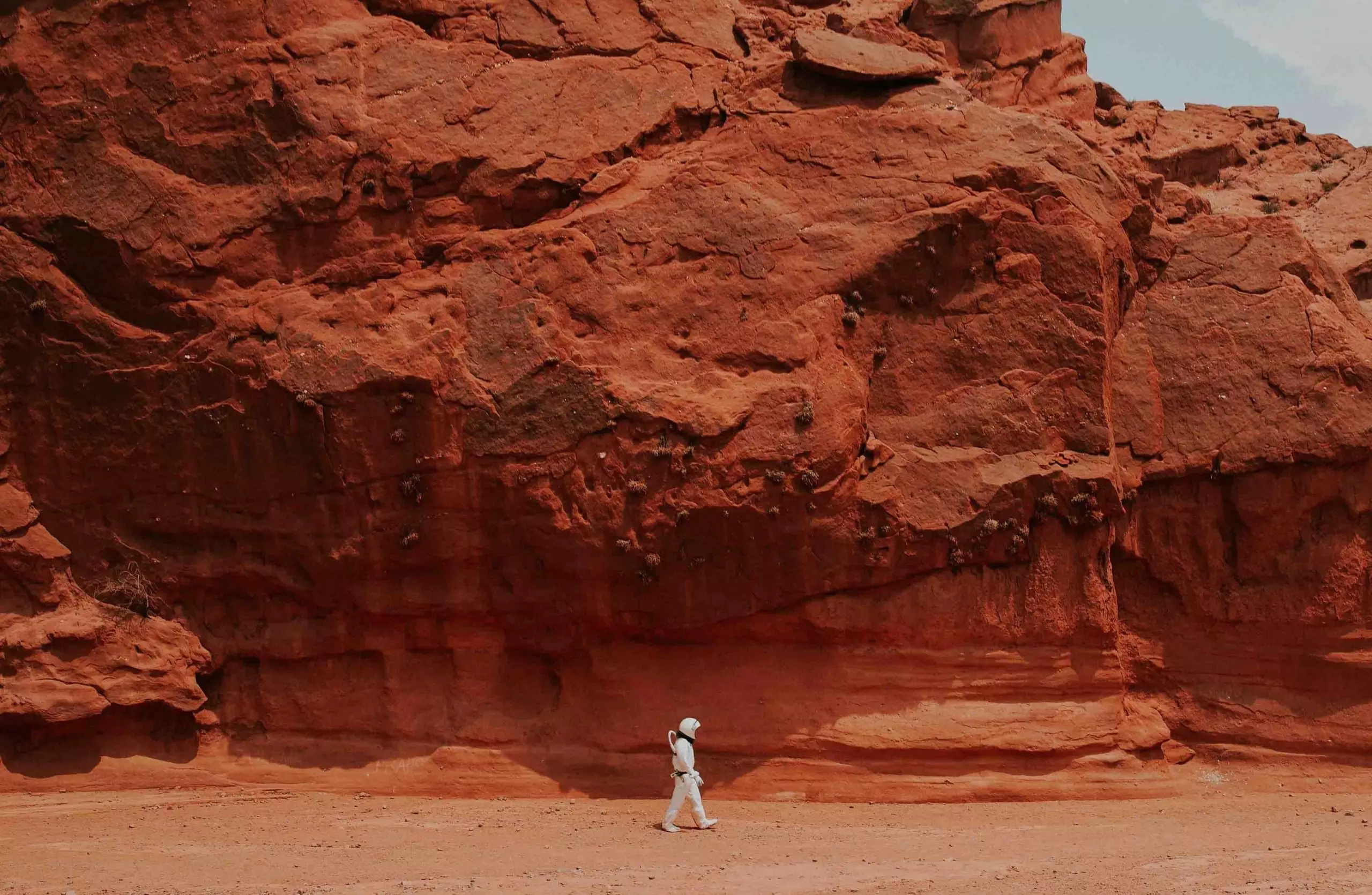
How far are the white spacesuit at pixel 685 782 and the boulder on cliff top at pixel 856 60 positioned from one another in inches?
254

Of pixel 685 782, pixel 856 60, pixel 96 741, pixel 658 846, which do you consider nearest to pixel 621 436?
pixel 685 782

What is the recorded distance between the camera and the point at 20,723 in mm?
13969

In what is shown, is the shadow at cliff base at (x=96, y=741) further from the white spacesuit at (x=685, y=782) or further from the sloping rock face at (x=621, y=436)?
the white spacesuit at (x=685, y=782)

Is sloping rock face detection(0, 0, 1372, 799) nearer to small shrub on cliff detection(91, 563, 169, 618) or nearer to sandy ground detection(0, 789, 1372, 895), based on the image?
small shrub on cliff detection(91, 563, 169, 618)

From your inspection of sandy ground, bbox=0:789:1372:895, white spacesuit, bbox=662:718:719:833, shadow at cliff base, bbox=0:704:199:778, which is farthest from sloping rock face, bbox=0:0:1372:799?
white spacesuit, bbox=662:718:719:833

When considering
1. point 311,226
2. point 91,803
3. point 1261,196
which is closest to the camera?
point 91,803

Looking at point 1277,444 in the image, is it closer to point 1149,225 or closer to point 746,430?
point 1149,225

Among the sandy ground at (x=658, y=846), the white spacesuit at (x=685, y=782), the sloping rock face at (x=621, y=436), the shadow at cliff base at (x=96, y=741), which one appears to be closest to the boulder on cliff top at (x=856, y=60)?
the sloping rock face at (x=621, y=436)

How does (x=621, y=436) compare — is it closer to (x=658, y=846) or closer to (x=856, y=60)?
(x=658, y=846)

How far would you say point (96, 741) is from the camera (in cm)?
1423

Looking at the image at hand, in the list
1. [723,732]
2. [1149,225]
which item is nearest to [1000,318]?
[1149,225]

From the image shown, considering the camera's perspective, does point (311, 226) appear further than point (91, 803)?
Yes

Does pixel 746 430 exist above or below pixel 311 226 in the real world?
below

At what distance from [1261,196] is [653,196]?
34.1 ft
